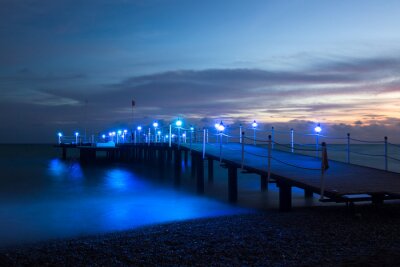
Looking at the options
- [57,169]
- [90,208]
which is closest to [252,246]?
[90,208]

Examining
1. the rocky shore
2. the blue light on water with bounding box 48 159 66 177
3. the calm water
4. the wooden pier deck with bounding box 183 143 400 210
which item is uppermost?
the wooden pier deck with bounding box 183 143 400 210

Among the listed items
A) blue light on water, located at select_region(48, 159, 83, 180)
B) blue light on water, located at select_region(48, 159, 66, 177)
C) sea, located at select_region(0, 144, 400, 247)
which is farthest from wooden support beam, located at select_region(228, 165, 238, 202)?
blue light on water, located at select_region(48, 159, 66, 177)

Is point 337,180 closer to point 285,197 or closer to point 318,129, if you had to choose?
point 285,197

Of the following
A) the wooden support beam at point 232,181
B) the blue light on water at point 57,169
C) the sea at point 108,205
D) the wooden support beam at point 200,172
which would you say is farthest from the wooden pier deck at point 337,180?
the blue light on water at point 57,169

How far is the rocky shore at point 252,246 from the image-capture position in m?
6.34

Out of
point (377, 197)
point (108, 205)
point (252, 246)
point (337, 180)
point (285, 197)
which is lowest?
point (108, 205)

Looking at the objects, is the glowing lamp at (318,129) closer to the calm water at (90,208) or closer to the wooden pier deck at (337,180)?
the wooden pier deck at (337,180)

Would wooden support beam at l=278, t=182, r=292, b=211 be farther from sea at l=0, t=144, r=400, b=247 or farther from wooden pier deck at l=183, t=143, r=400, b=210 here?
sea at l=0, t=144, r=400, b=247

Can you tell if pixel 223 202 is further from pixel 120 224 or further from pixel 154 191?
pixel 154 191

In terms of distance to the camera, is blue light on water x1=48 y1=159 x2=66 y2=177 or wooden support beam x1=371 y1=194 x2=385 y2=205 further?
blue light on water x1=48 y1=159 x2=66 y2=177

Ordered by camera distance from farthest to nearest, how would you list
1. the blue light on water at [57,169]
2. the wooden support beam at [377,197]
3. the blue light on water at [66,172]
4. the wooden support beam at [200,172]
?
the blue light on water at [57,169] → the blue light on water at [66,172] → the wooden support beam at [200,172] → the wooden support beam at [377,197]

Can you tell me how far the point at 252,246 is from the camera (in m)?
7.10

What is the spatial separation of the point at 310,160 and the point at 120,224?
6.96m

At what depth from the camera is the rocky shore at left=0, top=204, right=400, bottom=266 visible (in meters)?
6.34
